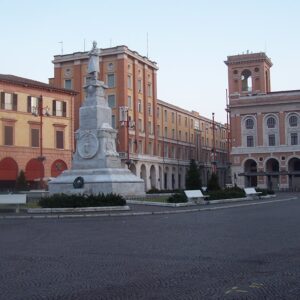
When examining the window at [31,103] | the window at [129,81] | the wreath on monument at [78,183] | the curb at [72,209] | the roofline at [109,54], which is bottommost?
the curb at [72,209]

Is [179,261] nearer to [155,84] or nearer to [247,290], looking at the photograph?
[247,290]

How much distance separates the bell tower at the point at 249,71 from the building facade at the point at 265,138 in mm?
5169

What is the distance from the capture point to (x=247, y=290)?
7.16 meters

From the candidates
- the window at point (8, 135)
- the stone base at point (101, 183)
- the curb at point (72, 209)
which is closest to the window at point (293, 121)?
the window at point (8, 135)

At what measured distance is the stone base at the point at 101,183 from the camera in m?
33.2

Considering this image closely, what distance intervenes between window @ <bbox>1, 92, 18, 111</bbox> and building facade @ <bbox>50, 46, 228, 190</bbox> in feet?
41.5

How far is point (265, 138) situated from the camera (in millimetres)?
88250

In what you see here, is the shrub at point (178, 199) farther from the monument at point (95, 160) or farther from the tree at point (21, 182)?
the tree at point (21, 182)

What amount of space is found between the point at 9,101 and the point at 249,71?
5382cm

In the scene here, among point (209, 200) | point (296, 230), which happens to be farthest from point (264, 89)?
point (296, 230)

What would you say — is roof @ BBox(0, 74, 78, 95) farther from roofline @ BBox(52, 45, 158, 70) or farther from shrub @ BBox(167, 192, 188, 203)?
shrub @ BBox(167, 192, 188, 203)

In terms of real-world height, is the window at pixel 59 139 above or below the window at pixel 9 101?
below

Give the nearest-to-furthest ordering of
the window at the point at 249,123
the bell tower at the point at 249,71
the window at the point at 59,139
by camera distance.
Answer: the window at the point at 59,139 → the window at the point at 249,123 → the bell tower at the point at 249,71

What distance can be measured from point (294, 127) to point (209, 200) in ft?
187
